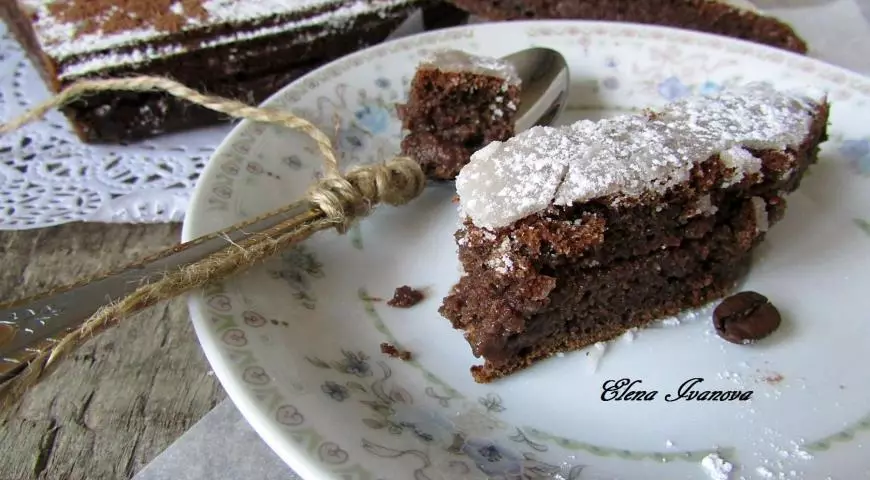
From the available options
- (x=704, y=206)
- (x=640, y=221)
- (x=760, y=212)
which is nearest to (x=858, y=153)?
(x=760, y=212)

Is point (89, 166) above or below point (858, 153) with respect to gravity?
below

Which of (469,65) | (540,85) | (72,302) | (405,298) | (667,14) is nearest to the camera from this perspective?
(72,302)

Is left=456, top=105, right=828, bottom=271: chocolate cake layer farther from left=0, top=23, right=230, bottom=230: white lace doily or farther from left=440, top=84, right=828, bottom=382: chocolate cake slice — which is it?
left=0, top=23, right=230, bottom=230: white lace doily

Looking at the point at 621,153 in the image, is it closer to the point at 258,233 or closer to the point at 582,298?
the point at 582,298

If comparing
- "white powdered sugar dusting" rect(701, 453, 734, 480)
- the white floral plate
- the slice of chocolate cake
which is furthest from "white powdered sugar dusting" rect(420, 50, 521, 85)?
"white powdered sugar dusting" rect(701, 453, 734, 480)

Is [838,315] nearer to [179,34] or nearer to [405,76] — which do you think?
[405,76]

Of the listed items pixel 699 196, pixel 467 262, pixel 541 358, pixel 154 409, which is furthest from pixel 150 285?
pixel 699 196
